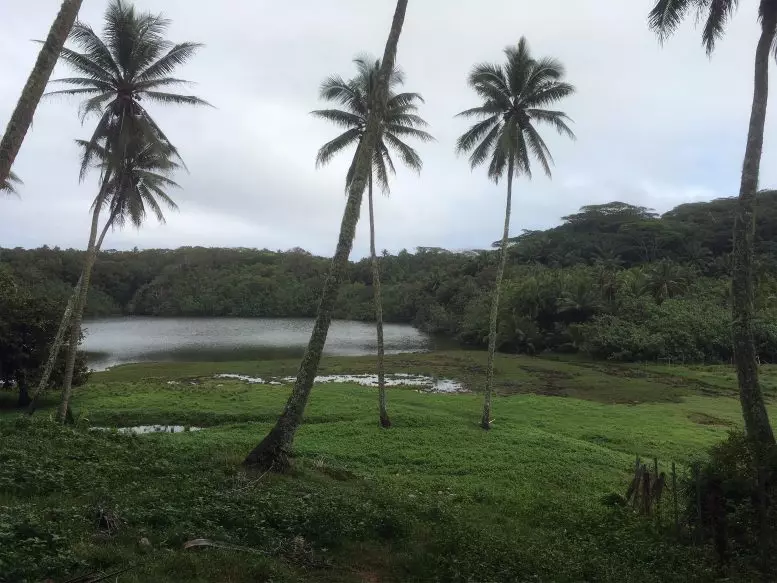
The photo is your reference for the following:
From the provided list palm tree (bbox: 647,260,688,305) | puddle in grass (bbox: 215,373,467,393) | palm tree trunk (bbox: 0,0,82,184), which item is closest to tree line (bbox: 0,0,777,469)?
palm tree trunk (bbox: 0,0,82,184)

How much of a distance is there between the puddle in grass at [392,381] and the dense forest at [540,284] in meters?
20.7

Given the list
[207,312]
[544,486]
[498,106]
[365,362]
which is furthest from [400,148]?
[207,312]

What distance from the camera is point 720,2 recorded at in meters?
10.6

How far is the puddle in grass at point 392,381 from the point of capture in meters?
33.0

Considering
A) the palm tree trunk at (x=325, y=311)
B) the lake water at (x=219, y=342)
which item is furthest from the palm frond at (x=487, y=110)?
the lake water at (x=219, y=342)

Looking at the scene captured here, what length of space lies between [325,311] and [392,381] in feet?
84.6

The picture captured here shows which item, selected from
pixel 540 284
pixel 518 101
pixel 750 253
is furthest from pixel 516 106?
pixel 540 284

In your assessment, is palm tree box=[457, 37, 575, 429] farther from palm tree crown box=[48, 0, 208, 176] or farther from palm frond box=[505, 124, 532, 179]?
palm tree crown box=[48, 0, 208, 176]

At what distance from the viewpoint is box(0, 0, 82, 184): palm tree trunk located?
7246 millimetres

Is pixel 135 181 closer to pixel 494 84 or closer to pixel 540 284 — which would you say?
pixel 494 84

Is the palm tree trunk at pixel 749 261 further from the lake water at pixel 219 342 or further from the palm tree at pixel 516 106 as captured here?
the lake water at pixel 219 342

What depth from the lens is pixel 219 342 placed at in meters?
59.4

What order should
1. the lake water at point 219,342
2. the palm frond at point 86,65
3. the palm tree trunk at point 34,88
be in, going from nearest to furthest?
1. the palm tree trunk at point 34,88
2. the palm frond at point 86,65
3. the lake water at point 219,342

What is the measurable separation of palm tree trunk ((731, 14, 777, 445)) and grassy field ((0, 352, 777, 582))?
2608 millimetres
